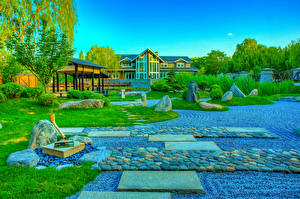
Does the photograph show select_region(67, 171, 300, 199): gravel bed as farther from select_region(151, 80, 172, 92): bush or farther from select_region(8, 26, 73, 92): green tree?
select_region(151, 80, 172, 92): bush

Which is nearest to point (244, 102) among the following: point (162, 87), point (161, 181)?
point (162, 87)

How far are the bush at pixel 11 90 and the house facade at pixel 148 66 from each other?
32179mm

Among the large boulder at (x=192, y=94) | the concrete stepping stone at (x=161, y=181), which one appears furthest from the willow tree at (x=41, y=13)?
the large boulder at (x=192, y=94)

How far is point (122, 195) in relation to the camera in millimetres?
2385

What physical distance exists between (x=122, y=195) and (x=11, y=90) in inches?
410

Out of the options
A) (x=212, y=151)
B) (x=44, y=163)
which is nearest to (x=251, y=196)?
(x=212, y=151)

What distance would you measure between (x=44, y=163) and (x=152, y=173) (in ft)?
6.19

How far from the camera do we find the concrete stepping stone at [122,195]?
2340 millimetres

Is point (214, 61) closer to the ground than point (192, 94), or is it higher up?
higher up

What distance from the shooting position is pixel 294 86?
1906 centimetres

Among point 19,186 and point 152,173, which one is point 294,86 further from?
point 19,186

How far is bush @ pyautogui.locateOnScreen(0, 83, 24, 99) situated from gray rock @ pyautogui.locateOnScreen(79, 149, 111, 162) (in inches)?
343

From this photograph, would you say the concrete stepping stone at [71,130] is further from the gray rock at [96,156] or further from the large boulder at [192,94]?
the large boulder at [192,94]

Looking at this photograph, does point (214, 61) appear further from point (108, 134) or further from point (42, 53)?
point (108, 134)
